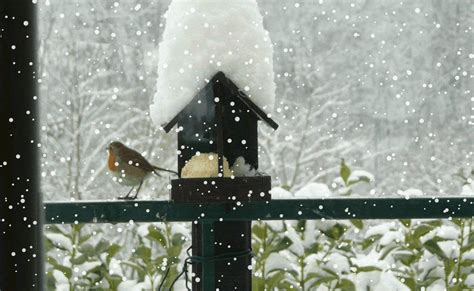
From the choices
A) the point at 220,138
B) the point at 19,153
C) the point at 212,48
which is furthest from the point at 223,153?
the point at 19,153

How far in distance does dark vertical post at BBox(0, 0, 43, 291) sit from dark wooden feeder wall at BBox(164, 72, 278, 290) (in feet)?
1.53

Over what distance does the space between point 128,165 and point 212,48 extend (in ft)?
1.04

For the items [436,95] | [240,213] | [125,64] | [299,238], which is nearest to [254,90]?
[240,213]

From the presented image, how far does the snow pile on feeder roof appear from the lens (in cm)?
81

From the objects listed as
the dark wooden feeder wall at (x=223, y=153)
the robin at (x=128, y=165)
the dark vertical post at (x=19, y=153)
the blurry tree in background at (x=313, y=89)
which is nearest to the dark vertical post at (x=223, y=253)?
the dark wooden feeder wall at (x=223, y=153)

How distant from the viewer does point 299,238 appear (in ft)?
4.20

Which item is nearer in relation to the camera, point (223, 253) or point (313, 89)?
point (223, 253)

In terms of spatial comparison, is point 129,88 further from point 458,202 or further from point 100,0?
point 458,202

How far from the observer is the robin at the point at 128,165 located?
1.08m

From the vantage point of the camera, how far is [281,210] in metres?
0.74

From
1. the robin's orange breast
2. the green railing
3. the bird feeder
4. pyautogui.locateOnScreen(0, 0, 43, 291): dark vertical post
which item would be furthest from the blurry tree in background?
pyautogui.locateOnScreen(0, 0, 43, 291): dark vertical post

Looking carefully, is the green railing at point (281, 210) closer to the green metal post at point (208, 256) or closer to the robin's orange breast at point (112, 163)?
the green metal post at point (208, 256)

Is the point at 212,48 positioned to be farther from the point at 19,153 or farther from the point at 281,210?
the point at 19,153

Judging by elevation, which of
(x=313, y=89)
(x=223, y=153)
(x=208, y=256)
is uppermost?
(x=313, y=89)
